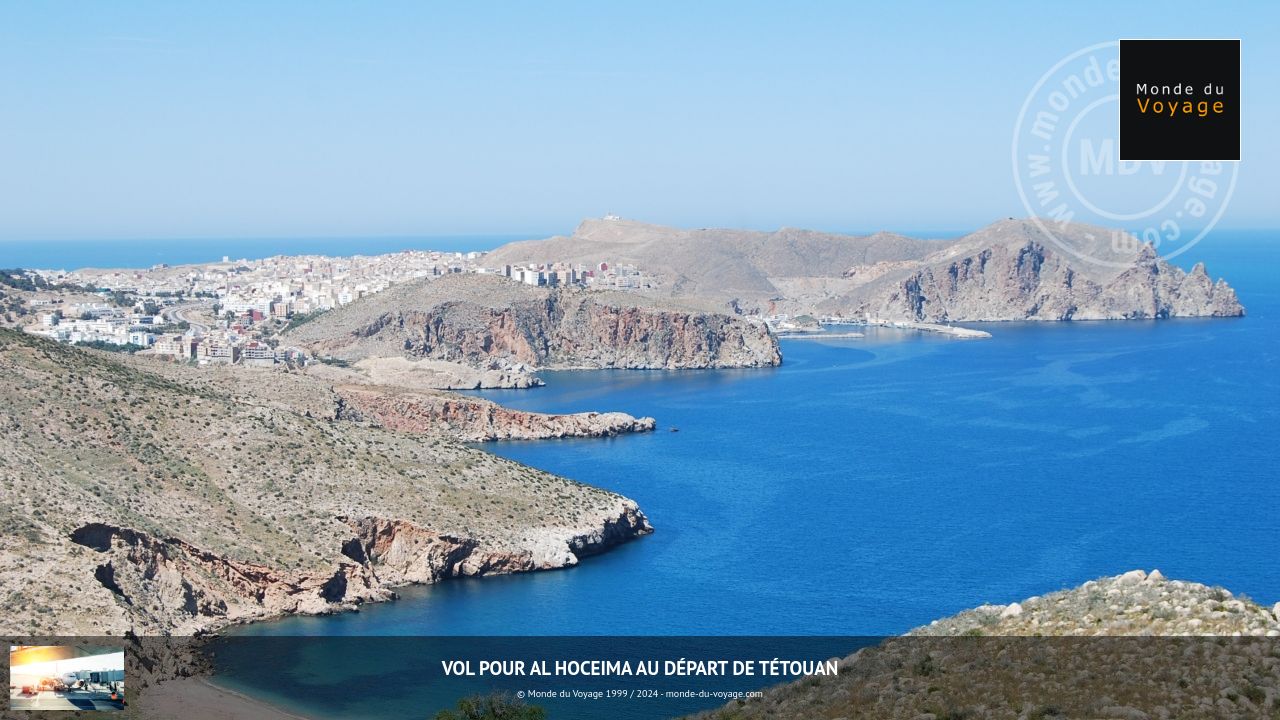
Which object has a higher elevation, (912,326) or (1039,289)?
(1039,289)

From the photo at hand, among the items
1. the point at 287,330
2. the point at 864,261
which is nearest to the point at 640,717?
the point at 287,330

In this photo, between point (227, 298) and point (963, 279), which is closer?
point (227, 298)

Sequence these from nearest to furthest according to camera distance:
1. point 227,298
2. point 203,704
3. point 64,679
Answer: point 64,679 < point 203,704 < point 227,298

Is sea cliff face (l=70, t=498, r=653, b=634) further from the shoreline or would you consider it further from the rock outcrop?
the rock outcrop

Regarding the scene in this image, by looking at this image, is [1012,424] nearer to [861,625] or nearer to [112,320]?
[861,625]

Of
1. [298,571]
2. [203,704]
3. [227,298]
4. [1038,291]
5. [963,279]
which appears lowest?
[203,704]

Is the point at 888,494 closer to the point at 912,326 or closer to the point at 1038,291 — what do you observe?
the point at 912,326

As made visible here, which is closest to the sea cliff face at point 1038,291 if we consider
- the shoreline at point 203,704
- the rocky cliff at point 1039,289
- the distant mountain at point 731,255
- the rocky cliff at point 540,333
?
the rocky cliff at point 1039,289

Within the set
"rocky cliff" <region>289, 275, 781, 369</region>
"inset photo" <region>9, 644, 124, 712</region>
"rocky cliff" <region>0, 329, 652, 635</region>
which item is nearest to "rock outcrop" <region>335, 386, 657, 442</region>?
"rocky cliff" <region>0, 329, 652, 635</region>

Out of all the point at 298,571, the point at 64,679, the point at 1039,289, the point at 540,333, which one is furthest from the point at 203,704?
the point at 1039,289
